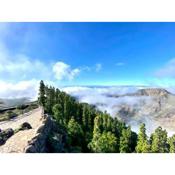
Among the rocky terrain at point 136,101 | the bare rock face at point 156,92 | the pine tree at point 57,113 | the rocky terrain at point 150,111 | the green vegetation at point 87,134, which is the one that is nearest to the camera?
the green vegetation at point 87,134

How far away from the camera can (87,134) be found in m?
13.1

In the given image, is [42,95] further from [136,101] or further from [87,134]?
[136,101]

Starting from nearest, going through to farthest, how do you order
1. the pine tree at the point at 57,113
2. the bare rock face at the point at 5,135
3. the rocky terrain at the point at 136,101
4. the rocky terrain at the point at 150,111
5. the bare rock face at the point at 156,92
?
the bare rock face at the point at 5,135 → the pine tree at the point at 57,113 → the rocky terrain at the point at 136,101 → the bare rock face at the point at 156,92 → the rocky terrain at the point at 150,111

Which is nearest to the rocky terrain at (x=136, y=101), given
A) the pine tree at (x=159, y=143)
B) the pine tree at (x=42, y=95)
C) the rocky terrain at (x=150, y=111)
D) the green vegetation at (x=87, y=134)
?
the rocky terrain at (x=150, y=111)

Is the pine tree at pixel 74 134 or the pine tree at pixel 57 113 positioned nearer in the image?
the pine tree at pixel 74 134

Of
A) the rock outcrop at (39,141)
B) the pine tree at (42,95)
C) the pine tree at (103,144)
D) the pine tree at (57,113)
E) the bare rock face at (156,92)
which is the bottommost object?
the pine tree at (103,144)

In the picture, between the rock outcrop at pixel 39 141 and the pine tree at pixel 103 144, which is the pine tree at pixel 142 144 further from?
the rock outcrop at pixel 39 141

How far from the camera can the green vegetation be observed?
→ 10477 millimetres

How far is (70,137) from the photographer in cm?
1157

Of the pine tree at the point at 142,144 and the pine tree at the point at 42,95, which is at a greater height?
the pine tree at the point at 42,95

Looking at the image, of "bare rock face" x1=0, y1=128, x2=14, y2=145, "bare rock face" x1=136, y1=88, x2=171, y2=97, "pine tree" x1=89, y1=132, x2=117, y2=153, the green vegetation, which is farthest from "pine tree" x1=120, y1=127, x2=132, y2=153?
"bare rock face" x1=136, y1=88, x2=171, y2=97

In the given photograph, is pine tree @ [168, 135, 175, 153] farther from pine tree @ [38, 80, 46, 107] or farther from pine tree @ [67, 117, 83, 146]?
pine tree @ [38, 80, 46, 107]

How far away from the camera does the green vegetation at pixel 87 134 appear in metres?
10.5
